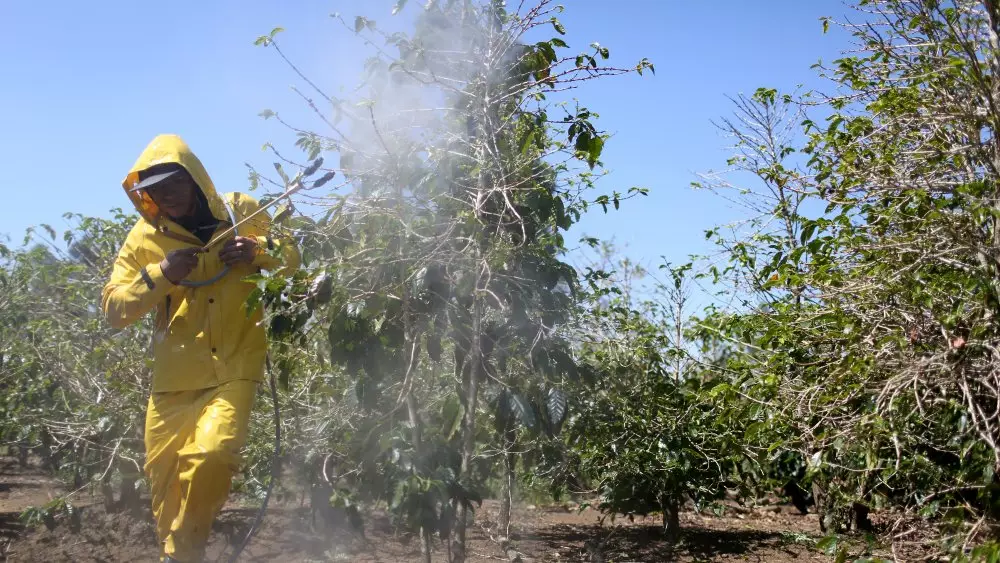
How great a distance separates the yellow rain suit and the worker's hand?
0.06 metres

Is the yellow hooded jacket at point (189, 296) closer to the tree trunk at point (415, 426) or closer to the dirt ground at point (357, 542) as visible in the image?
the tree trunk at point (415, 426)

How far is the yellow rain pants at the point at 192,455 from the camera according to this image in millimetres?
3207

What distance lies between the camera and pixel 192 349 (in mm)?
3457

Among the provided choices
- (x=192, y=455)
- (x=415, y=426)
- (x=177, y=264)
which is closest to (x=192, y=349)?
(x=177, y=264)

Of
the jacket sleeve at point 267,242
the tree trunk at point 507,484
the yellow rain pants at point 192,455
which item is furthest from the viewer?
the tree trunk at point 507,484

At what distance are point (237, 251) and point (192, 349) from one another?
0.45m

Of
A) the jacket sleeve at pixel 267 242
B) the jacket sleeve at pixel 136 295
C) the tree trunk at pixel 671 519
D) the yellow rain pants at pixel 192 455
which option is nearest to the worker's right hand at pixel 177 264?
the jacket sleeve at pixel 136 295

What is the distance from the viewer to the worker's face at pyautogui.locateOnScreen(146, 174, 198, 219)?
11.6 ft

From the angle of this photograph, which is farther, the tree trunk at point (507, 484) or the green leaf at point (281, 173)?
the tree trunk at point (507, 484)

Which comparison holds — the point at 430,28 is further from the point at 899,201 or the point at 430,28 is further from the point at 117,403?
the point at 117,403

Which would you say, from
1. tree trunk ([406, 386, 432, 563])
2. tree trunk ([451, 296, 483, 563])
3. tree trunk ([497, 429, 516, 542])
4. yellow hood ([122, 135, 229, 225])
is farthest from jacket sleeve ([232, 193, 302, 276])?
tree trunk ([497, 429, 516, 542])

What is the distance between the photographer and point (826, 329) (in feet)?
12.5

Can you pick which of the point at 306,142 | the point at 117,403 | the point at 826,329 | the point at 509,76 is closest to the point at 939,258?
the point at 826,329

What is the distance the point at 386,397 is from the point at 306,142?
1.20m
